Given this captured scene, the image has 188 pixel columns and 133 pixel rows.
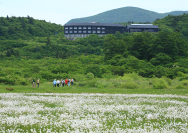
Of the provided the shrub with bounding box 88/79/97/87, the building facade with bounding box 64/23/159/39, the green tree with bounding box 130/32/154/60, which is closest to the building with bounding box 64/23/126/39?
the building facade with bounding box 64/23/159/39

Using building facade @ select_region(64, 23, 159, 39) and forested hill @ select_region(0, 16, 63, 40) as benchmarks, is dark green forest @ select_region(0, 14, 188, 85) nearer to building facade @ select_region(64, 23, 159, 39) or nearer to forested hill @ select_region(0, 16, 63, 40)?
forested hill @ select_region(0, 16, 63, 40)

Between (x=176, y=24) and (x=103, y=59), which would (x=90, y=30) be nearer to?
(x=176, y=24)

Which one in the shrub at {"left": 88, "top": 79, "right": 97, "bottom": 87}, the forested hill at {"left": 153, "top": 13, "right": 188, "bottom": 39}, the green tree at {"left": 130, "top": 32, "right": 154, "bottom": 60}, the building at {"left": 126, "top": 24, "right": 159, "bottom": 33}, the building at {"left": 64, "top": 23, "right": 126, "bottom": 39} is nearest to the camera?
the shrub at {"left": 88, "top": 79, "right": 97, "bottom": 87}

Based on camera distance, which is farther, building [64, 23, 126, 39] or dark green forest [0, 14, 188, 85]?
building [64, 23, 126, 39]

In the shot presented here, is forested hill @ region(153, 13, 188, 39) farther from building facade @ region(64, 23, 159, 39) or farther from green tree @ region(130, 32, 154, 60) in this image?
green tree @ region(130, 32, 154, 60)

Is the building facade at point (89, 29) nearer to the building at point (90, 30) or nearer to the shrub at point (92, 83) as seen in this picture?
the building at point (90, 30)

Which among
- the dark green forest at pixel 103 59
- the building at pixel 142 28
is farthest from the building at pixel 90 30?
the dark green forest at pixel 103 59

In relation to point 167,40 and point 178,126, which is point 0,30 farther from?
point 178,126

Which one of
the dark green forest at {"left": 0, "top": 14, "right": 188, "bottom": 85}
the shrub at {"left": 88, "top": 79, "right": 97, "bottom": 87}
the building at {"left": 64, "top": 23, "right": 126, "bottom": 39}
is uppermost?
the building at {"left": 64, "top": 23, "right": 126, "bottom": 39}

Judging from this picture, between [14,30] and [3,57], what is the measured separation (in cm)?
7168

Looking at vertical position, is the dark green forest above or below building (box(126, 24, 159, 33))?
below

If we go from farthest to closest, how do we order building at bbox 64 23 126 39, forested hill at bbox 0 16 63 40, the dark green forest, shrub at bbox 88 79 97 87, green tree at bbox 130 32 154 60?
building at bbox 64 23 126 39 < forested hill at bbox 0 16 63 40 < green tree at bbox 130 32 154 60 < the dark green forest < shrub at bbox 88 79 97 87

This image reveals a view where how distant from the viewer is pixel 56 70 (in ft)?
224

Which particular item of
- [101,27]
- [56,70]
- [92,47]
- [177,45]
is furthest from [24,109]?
[101,27]
